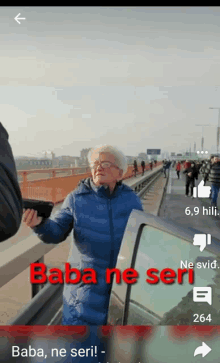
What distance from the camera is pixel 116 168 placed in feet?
6.04

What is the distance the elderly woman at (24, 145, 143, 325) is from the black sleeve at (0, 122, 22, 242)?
2.65ft

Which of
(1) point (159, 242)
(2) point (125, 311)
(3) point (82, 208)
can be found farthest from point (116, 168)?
(2) point (125, 311)

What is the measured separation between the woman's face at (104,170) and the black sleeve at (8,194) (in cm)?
92

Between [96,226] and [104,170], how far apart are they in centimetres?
30

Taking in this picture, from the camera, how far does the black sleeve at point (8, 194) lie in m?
0.83

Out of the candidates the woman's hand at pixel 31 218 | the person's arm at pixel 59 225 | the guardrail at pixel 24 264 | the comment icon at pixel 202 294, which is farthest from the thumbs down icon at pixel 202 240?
the guardrail at pixel 24 264

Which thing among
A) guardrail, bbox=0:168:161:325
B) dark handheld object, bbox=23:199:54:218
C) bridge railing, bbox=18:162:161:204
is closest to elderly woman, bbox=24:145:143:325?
dark handheld object, bbox=23:199:54:218

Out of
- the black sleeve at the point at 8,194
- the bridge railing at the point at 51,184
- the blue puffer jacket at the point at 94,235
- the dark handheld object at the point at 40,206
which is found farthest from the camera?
the bridge railing at the point at 51,184

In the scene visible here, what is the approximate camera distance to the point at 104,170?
1.80 meters

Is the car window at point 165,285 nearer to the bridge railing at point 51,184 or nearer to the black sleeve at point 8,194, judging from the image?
the black sleeve at point 8,194

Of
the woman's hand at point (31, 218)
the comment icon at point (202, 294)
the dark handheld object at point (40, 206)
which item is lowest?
the comment icon at point (202, 294)

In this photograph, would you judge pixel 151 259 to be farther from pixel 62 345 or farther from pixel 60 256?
pixel 60 256

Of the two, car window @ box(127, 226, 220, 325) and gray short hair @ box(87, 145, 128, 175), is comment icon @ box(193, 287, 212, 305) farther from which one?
gray short hair @ box(87, 145, 128, 175)

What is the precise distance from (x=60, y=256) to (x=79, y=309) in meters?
1.97
